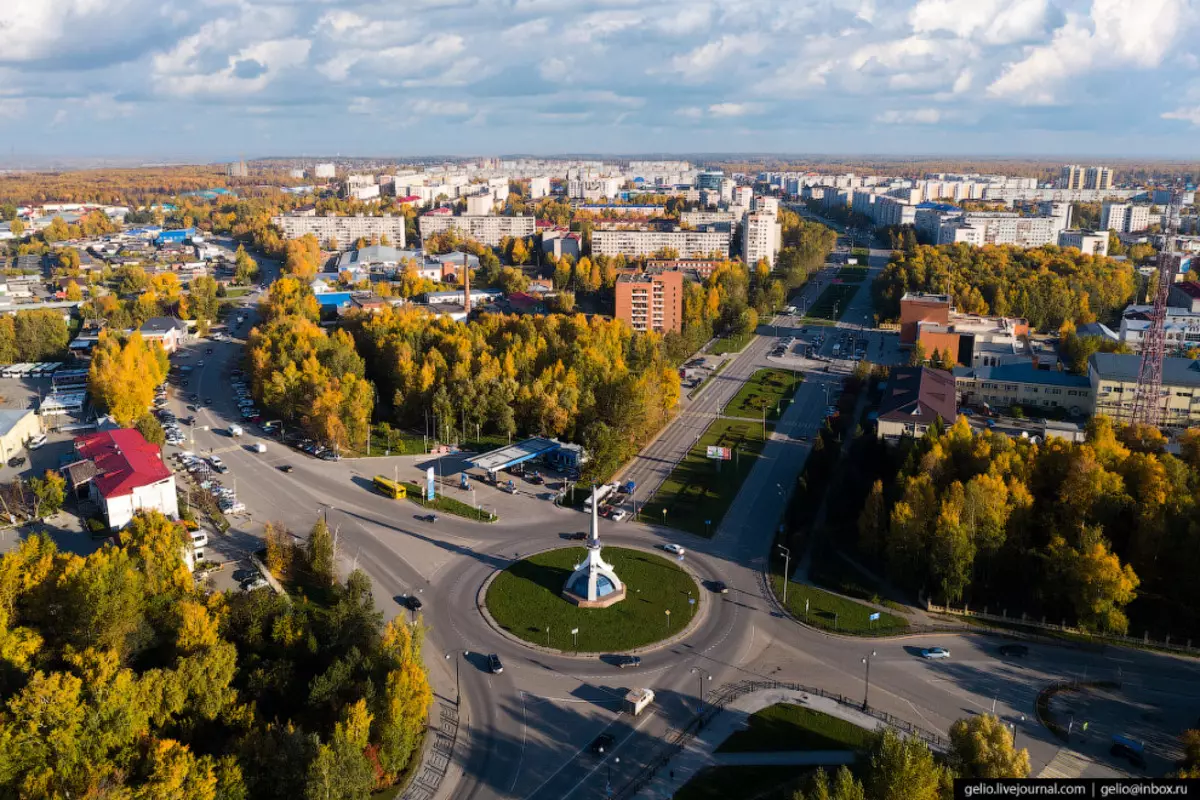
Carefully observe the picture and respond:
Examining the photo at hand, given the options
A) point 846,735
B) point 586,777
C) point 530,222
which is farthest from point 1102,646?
point 530,222

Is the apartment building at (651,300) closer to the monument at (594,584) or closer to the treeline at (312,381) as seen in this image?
the treeline at (312,381)

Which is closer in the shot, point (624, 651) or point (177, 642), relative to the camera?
point (177, 642)

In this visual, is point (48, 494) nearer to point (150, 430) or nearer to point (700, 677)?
point (150, 430)

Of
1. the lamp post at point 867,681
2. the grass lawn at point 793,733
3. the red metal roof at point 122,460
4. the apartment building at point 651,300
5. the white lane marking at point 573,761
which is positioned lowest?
the white lane marking at point 573,761

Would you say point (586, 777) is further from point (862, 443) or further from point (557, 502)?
point (862, 443)

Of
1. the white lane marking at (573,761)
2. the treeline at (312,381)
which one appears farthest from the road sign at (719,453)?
the white lane marking at (573,761)

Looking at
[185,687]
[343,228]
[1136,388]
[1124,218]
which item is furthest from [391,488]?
[1124,218]
